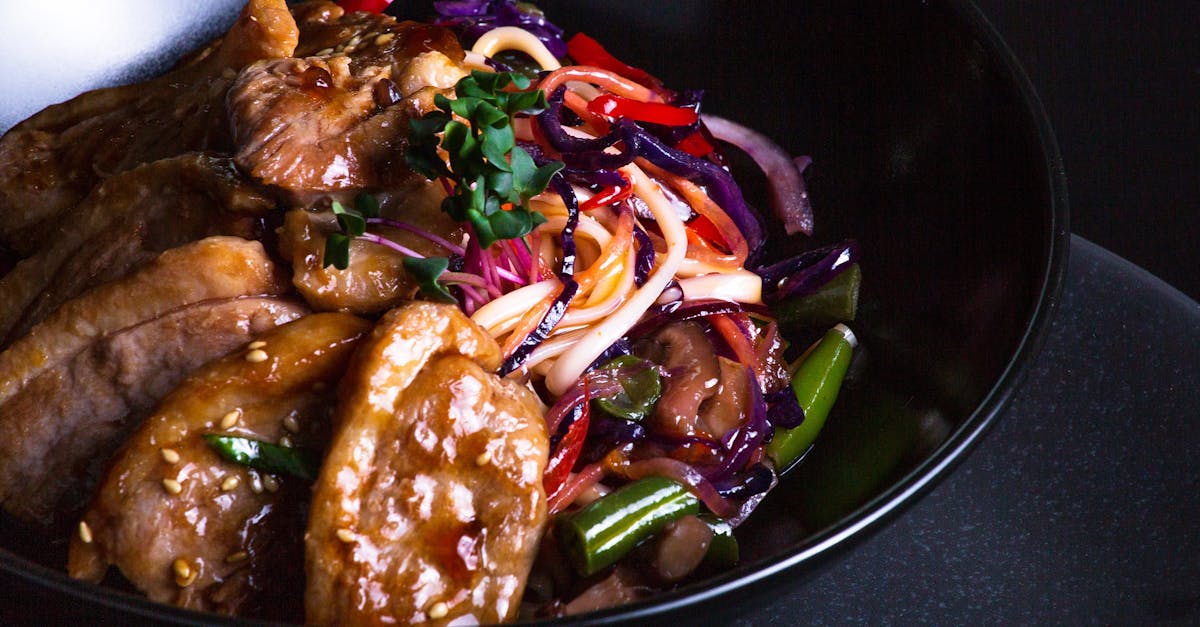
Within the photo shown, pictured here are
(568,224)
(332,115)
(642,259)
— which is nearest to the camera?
(332,115)

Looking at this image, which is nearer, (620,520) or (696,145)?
(620,520)

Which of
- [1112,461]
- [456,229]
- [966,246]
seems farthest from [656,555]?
[1112,461]

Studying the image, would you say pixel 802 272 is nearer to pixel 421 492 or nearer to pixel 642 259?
pixel 642 259

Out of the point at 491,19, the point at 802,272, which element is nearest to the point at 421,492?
the point at 802,272

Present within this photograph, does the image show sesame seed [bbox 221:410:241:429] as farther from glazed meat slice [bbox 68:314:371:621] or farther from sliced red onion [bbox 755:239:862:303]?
sliced red onion [bbox 755:239:862:303]

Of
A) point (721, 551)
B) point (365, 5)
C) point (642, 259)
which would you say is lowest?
point (721, 551)

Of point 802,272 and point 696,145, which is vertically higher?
point 696,145

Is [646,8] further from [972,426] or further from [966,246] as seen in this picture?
[972,426]

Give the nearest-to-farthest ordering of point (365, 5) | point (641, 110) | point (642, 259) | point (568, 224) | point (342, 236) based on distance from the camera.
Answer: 1. point (342, 236)
2. point (568, 224)
3. point (642, 259)
4. point (641, 110)
5. point (365, 5)
